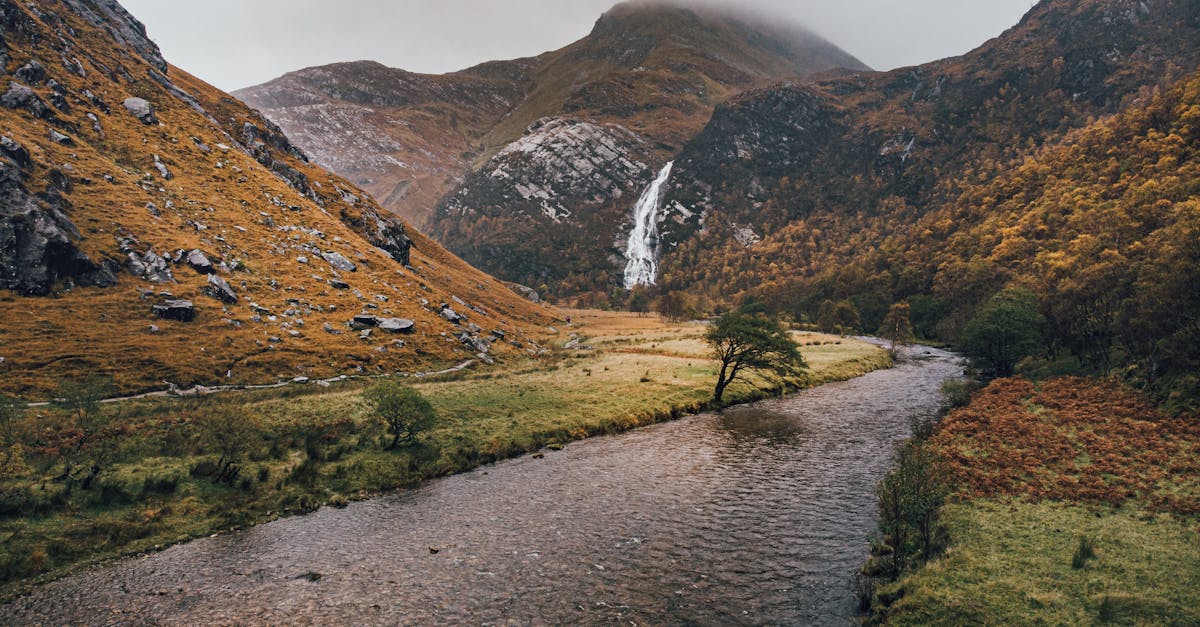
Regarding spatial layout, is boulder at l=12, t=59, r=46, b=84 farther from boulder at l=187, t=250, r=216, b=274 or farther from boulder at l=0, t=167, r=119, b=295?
boulder at l=187, t=250, r=216, b=274

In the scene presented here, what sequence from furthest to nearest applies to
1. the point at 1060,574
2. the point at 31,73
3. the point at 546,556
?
1. the point at 31,73
2. the point at 546,556
3. the point at 1060,574

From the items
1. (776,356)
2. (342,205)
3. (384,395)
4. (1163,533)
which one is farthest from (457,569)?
(342,205)

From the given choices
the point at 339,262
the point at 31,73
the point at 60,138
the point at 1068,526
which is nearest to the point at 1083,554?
the point at 1068,526

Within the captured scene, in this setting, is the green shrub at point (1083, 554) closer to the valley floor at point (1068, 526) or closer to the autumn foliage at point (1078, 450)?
the valley floor at point (1068, 526)

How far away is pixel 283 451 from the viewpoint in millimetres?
38000

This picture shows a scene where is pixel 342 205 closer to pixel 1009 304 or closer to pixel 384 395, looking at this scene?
pixel 384 395

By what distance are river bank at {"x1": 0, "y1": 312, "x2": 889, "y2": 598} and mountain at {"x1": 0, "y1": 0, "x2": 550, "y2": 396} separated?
35.9ft

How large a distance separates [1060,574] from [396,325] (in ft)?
246

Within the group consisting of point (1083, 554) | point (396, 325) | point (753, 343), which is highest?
point (753, 343)

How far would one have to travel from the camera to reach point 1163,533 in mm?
21312

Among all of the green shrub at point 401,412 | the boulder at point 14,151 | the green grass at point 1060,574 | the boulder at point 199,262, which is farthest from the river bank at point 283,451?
the boulder at point 14,151

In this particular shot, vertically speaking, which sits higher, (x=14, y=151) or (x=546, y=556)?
(x=14, y=151)

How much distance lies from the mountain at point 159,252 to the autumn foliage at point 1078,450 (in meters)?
61.9

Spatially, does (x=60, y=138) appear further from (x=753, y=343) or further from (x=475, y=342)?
(x=753, y=343)
